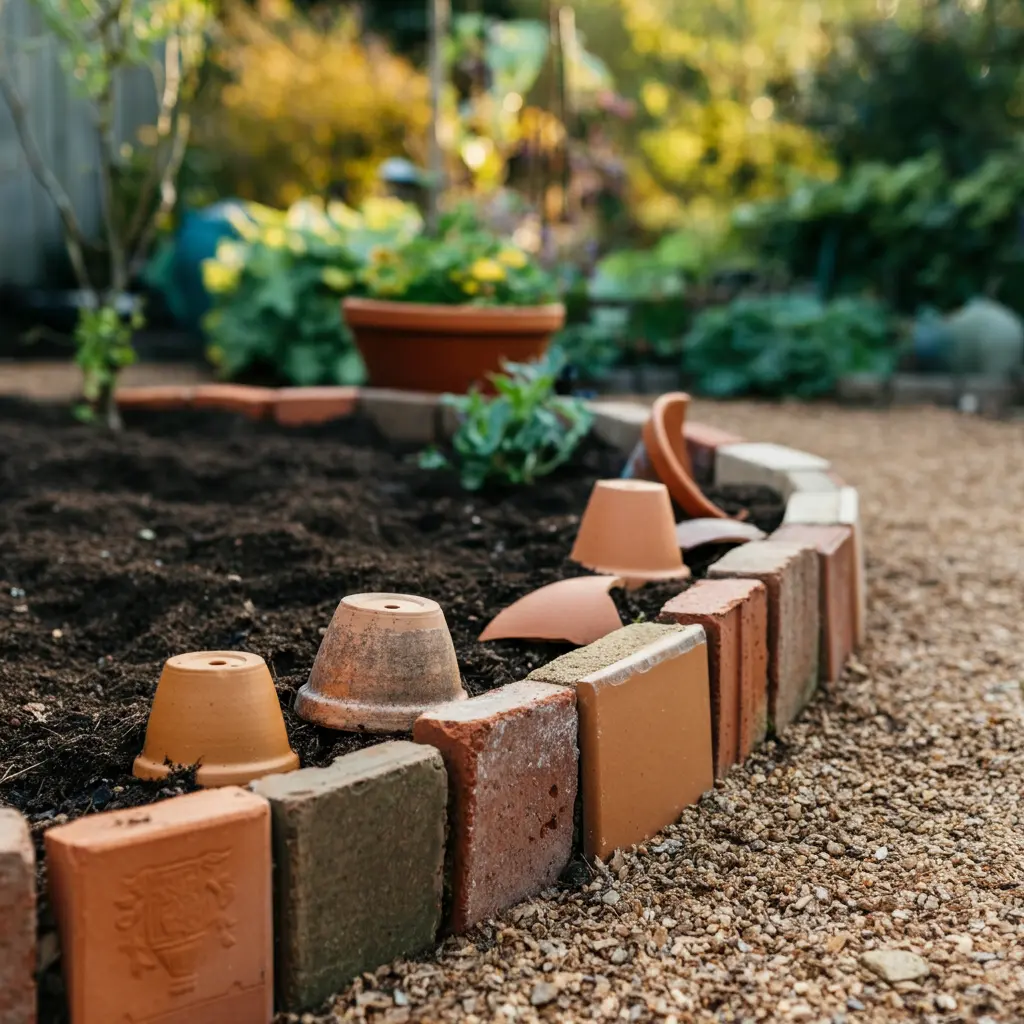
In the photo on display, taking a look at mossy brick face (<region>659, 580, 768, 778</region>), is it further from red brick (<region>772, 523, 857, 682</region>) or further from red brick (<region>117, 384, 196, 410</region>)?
red brick (<region>117, 384, 196, 410</region>)

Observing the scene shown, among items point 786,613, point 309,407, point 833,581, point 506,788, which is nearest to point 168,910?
point 506,788

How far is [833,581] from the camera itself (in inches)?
104

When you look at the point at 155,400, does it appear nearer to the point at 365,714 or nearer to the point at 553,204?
the point at 365,714

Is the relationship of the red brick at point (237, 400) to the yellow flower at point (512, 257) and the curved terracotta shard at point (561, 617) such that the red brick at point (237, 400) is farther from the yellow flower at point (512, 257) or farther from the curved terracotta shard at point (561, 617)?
the curved terracotta shard at point (561, 617)

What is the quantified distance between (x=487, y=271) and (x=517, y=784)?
311cm

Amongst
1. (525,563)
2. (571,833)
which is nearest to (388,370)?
(525,563)

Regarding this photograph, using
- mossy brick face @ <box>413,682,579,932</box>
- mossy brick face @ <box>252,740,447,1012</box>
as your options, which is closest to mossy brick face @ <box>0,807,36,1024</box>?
mossy brick face @ <box>252,740,447,1012</box>

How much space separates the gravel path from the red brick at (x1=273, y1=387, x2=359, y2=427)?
2.06m

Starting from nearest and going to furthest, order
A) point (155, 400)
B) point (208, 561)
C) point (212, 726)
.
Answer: point (212, 726) < point (208, 561) < point (155, 400)

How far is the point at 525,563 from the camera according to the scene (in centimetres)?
280

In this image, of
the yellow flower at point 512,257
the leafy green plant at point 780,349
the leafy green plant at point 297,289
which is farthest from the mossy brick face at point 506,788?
the leafy green plant at point 780,349

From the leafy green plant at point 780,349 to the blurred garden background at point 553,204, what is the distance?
0.02 metres

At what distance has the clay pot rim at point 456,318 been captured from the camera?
14.3ft

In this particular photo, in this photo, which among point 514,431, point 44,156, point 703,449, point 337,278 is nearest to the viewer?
point 514,431
